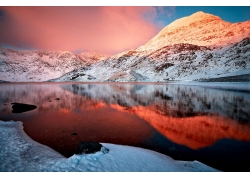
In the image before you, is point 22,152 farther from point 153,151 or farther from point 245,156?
point 245,156

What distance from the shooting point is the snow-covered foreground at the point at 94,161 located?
643cm

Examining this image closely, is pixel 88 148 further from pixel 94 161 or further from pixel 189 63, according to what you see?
pixel 189 63

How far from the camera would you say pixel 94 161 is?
680cm

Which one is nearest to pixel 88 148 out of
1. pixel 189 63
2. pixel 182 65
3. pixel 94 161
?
pixel 94 161

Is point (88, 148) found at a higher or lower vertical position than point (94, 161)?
higher

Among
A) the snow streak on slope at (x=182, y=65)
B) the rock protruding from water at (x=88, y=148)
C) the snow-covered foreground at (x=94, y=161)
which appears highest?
the snow streak on slope at (x=182, y=65)

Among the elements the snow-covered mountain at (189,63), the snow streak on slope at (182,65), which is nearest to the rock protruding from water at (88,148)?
the snow-covered mountain at (189,63)

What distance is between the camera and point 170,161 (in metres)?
7.38

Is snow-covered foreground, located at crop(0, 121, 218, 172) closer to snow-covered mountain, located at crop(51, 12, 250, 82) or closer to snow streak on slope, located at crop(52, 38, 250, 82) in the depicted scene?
snow-covered mountain, located at crop(51, 12, 250, 82)

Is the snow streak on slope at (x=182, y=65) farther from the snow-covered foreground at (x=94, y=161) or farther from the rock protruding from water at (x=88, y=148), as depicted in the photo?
the rock protruding from water at (x=88, y=148)

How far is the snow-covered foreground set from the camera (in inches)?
253

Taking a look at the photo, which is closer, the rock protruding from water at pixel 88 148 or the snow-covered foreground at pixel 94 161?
the snow-covered foreground at pixel 94 161
